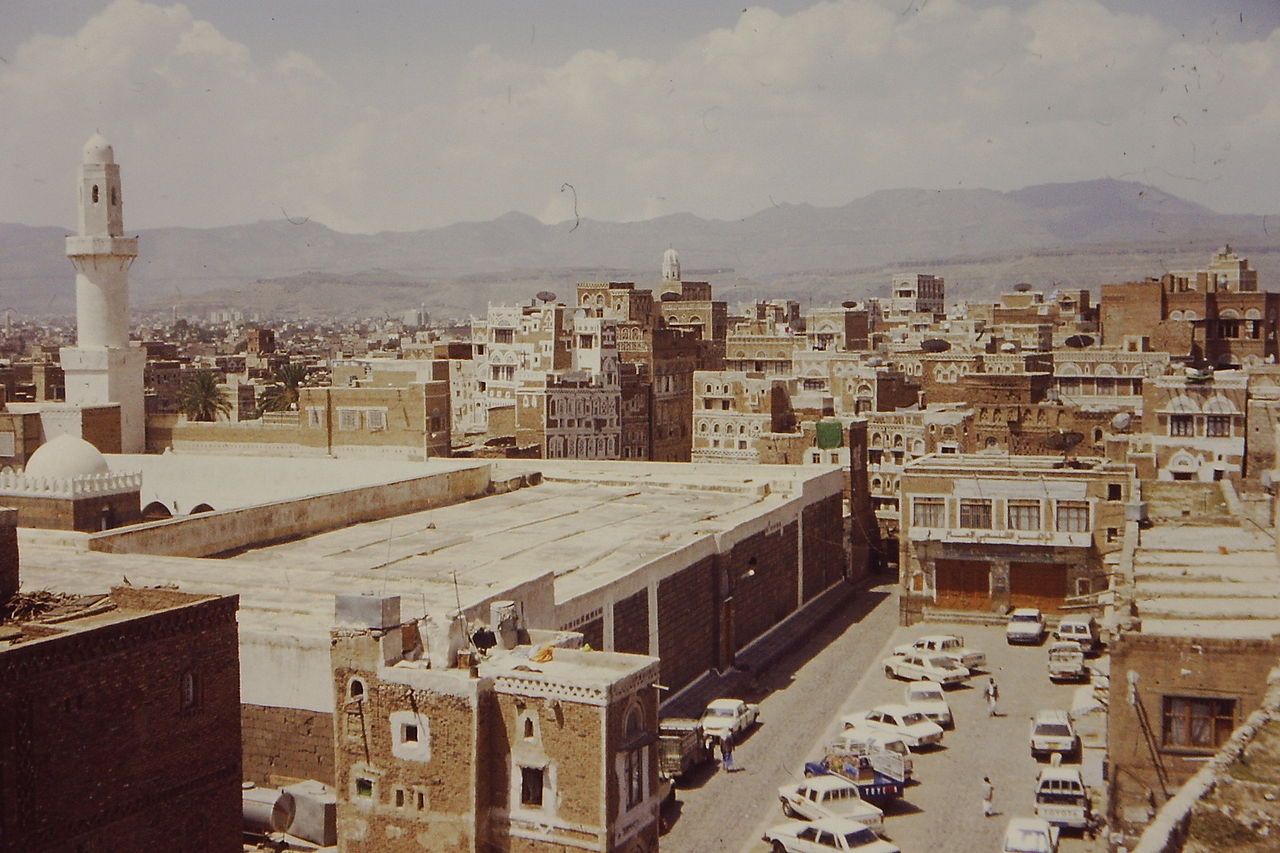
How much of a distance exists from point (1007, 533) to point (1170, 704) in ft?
66.5

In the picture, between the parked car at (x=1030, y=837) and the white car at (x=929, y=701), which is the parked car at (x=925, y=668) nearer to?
the white car at (x=929, y=701)

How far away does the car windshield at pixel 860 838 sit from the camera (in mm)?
23188

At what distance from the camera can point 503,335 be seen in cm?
7794

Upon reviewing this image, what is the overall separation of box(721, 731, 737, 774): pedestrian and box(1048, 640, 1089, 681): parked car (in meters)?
9.94

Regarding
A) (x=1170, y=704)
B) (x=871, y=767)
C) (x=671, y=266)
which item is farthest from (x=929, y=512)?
(x=671, y=266)

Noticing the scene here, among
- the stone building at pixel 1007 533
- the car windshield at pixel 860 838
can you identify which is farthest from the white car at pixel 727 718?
the stone building at pixel 1007 533

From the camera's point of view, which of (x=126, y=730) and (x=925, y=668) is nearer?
(x=126, y=730)

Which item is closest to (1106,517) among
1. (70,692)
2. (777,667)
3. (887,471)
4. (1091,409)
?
(777,667)

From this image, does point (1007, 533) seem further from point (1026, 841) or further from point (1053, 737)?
point (1026, 841)

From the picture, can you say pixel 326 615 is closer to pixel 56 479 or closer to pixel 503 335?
pixel 56 479

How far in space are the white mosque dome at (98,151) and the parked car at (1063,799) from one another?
1675 inches

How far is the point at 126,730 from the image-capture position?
1720cm

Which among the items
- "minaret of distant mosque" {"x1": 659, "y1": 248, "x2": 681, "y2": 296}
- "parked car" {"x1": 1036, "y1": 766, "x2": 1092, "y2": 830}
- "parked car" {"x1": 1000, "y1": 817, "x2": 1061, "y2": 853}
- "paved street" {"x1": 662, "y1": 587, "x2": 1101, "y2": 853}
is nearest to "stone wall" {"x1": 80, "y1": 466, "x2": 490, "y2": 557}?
"paved street" {"x1": 662, "y1": 587, "x2": 1101, "y2": 853}

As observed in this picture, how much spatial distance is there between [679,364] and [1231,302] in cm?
2918
